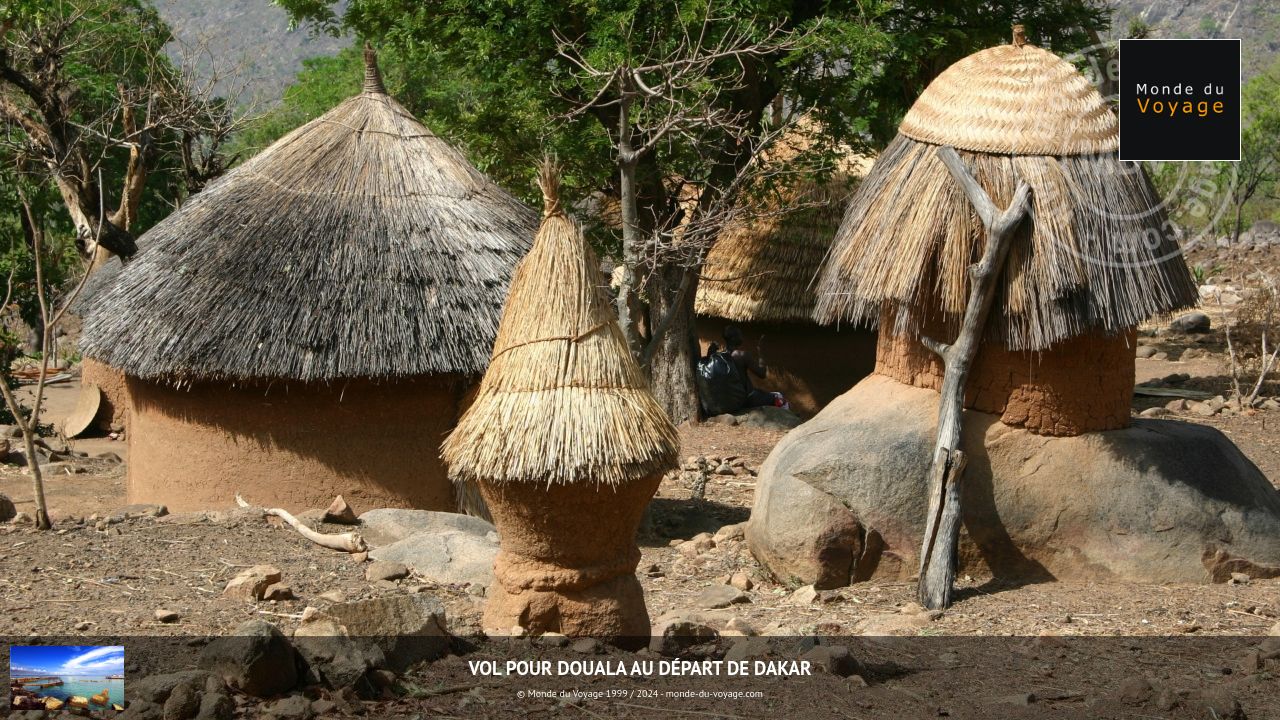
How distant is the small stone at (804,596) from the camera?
7.12m

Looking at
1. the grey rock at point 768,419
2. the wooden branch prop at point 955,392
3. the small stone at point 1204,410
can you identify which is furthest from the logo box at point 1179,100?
the grey rock at point 768,419

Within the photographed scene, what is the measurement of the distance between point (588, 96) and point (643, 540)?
12.7 ft

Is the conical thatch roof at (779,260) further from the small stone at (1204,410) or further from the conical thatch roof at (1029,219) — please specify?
the conical thatch roof at (1029,219)

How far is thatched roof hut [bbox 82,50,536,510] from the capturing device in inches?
340

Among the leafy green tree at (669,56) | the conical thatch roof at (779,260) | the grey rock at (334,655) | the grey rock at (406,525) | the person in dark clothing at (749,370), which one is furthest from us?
the conical thatch roof at (779,260)

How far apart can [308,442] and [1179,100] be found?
597cm

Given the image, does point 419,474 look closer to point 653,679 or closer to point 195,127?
point 653,679

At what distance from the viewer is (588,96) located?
1084cm

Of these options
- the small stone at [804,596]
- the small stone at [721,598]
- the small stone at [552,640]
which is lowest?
the small stone at [721,598]

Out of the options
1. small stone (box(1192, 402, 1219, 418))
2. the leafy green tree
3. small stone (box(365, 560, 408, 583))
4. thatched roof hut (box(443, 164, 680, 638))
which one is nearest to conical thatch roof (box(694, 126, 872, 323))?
the leafy green tree

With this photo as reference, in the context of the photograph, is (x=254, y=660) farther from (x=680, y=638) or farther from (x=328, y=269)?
(x=328, y=269)

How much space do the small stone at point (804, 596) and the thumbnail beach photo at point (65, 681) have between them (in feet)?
12.4

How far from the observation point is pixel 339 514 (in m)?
7.89

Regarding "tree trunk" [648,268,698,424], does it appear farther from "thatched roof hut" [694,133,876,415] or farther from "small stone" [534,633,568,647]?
"small stone" [534,633,568,647]
